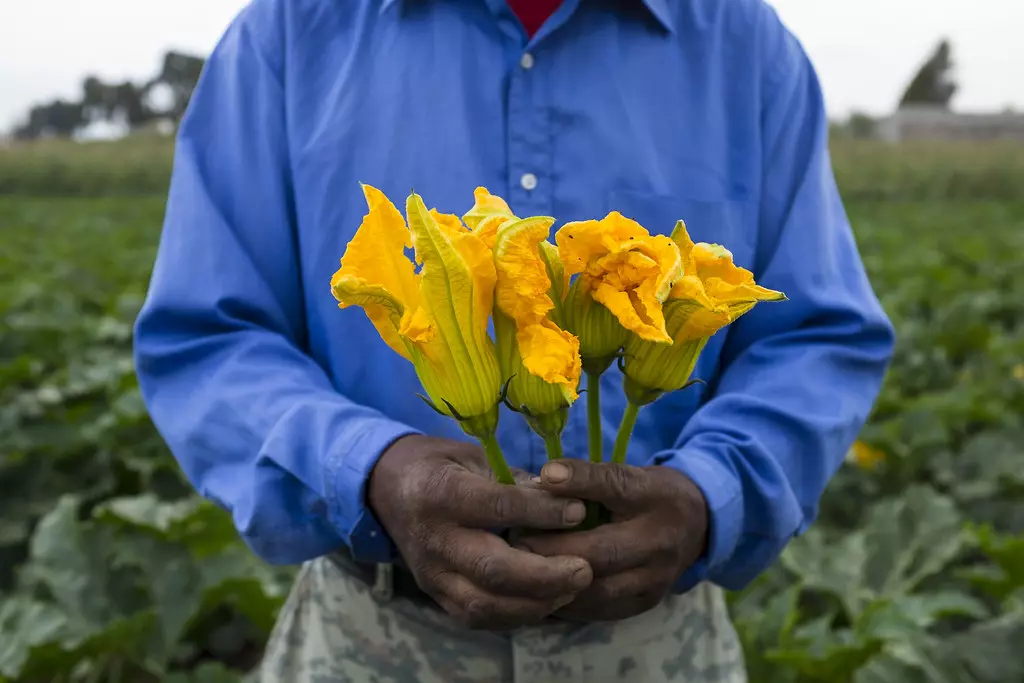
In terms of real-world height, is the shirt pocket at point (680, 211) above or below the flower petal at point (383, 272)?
below

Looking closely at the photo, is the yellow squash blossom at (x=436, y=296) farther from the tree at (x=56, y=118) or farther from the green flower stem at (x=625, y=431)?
the tree at (x=56, y=118)

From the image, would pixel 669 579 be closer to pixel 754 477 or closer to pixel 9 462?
pixel 754 477

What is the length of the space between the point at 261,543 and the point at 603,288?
1.93 ft

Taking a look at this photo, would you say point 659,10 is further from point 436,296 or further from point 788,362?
point 436,296

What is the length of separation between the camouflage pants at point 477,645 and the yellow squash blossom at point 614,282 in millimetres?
533

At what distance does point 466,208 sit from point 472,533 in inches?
18.2

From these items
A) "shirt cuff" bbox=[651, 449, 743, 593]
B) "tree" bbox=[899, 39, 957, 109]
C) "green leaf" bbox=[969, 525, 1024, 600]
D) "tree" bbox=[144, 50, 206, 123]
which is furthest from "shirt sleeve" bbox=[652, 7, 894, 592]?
"tree" bbox=[899, 39, 957, 109]

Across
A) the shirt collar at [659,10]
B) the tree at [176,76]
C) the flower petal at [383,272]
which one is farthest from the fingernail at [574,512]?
the tree at [176,76]

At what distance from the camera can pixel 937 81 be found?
62250 mm

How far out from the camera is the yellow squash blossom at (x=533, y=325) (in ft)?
2.85

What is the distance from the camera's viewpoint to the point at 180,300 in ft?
4.17

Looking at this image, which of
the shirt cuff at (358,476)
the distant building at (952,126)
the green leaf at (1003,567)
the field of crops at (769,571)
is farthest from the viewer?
the distant building at (952,126)

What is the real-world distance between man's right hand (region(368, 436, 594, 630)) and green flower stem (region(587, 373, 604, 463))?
60mm

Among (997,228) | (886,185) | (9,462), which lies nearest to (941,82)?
(886,185)
